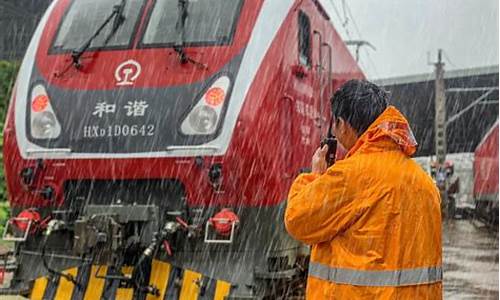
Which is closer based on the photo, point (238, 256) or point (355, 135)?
point (355, 135)

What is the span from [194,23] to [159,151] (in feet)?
3.25

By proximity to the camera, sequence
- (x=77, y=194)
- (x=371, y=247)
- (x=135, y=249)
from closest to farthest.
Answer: (x=371, y=247) → (x=135, y=249) → (x=77, y=194)

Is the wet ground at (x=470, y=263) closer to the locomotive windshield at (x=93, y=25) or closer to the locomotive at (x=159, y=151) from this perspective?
the locomotive at (x=159, y=151)

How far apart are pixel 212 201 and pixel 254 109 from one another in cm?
69

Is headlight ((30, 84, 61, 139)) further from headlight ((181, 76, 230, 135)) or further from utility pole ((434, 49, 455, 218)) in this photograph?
utility pole ((434, 49, 455, 218))

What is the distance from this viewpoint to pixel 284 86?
5.39m

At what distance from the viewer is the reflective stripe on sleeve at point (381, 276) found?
270 centimetres

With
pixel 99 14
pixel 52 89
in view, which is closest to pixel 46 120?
pixel 52 89

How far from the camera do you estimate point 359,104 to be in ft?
9.37

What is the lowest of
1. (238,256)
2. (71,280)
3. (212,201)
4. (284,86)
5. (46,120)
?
(71,280)

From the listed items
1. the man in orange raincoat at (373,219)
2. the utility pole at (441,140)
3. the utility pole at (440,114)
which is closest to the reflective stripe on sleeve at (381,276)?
the man in orange raincoat at (373,219)

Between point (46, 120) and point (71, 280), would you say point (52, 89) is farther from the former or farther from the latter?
point (71, 280)

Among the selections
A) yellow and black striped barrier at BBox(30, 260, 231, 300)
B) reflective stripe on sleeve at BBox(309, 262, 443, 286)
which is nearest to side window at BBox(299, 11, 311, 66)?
yellow and black striped barrier at BBox(30, 260, 231, 300)

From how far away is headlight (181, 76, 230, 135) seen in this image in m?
5.11
